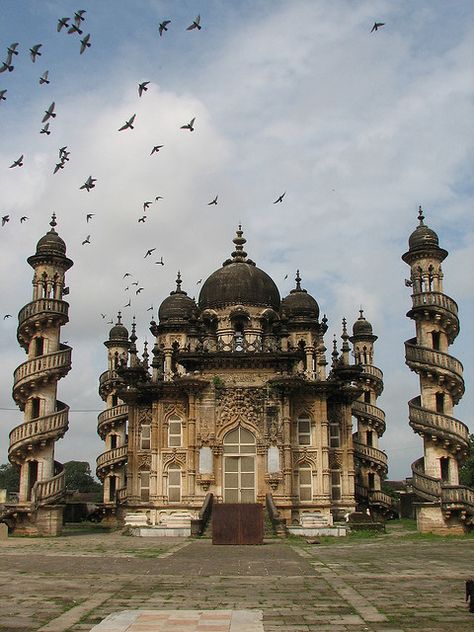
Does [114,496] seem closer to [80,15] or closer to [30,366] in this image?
[30,366]

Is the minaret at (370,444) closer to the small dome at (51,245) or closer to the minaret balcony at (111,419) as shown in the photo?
the minaret balcony at (111,419)

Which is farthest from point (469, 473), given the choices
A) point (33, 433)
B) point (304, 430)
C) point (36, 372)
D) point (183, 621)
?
point (183, 621)

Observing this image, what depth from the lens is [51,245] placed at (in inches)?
1572

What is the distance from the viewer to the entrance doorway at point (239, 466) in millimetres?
35656

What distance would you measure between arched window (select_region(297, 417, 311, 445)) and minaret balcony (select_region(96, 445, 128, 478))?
15.9 m

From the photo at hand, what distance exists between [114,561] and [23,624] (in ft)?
33.8

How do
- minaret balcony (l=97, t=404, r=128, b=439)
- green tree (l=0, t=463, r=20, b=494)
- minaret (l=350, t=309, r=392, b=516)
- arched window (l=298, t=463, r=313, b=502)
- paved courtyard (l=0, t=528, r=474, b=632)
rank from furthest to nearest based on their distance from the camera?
green tree (l=0, t=463, r=20, b=494) → minaret balcony (l=97, t=404, r=128, b=439) → minaret (l=350, t=309, r=392, b=516) → arched window (l=298, t=463, r=313, b=502) → paved courtyard (l=0, t=528, r=474, b=632)

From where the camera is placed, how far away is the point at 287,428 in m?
35.6

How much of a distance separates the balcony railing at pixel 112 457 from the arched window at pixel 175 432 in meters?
11.9

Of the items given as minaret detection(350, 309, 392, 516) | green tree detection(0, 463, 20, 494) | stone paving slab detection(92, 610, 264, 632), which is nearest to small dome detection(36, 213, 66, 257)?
minaret detection(350, 309, 392, 516)

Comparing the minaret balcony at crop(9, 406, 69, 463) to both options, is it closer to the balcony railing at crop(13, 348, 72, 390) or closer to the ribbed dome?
the balcony railing at crop(13, 348, 72, 390)

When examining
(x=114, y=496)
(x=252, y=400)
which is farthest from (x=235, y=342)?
(x=114, y=496)

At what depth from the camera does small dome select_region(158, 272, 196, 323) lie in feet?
153

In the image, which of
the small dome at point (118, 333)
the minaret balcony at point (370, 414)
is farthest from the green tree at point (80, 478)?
the minaret balcony at point (370, 414)
